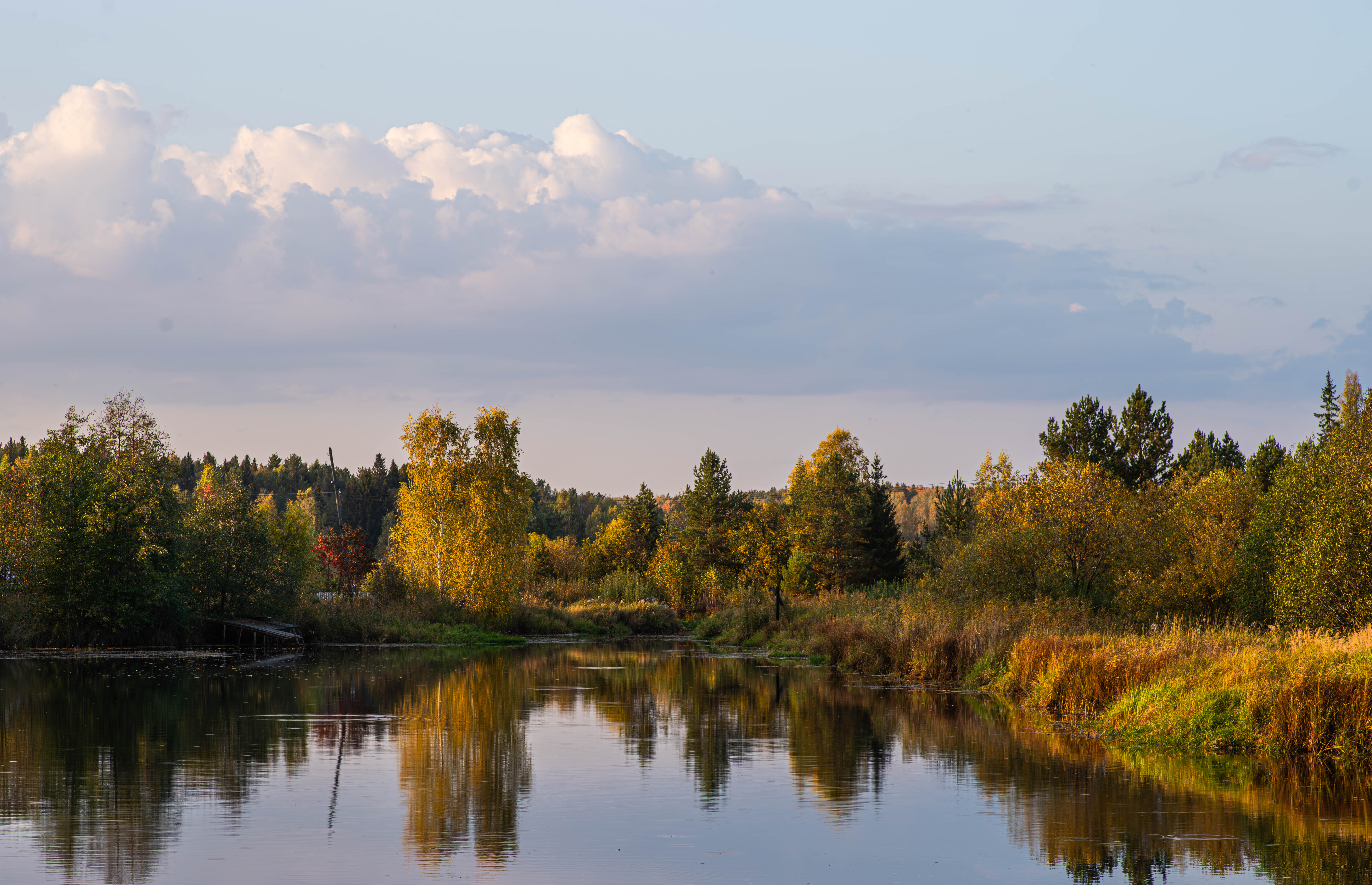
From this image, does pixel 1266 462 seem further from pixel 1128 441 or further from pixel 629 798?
pixel 629 798

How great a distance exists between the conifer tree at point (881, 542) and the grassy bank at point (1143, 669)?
3889 cm

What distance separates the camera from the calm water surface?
446 inches

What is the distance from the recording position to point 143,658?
135 feet

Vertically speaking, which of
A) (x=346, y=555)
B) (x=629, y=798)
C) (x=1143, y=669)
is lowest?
(x=629, y=798)

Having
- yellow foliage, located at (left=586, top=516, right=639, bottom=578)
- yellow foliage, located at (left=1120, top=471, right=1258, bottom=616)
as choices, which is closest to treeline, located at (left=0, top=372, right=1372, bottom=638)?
yellow foliage, located at (left=1120, top=471, right=1258, bottom=616)

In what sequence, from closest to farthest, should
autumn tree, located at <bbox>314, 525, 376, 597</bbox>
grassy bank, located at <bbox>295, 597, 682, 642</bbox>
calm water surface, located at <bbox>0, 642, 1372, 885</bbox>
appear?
1. calm water surface, located at <bbox>0, 642, 1372, 885</bbox>
2. grassy bank, located at <bbox>295, 597, 682, 642</bbox>
3. autumn tree, located at <bbox>314, 525, 376, 597</bbox>

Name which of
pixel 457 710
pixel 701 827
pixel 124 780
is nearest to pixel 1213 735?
pixel 701 827

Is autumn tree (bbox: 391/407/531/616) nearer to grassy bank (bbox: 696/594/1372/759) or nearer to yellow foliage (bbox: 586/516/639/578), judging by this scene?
grassy bank (bbox: 696/594/1372/759)

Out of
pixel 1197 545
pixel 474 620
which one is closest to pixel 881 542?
pixel 474 620

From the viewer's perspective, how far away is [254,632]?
47750 mm

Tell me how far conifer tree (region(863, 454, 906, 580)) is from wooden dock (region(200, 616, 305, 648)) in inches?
1539

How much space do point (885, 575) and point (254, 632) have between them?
44.9 meters

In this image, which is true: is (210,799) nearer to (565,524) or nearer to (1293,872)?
(1293,872)

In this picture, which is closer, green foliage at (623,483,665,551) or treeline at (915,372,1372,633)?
treeline at (915,372,1372,633)
